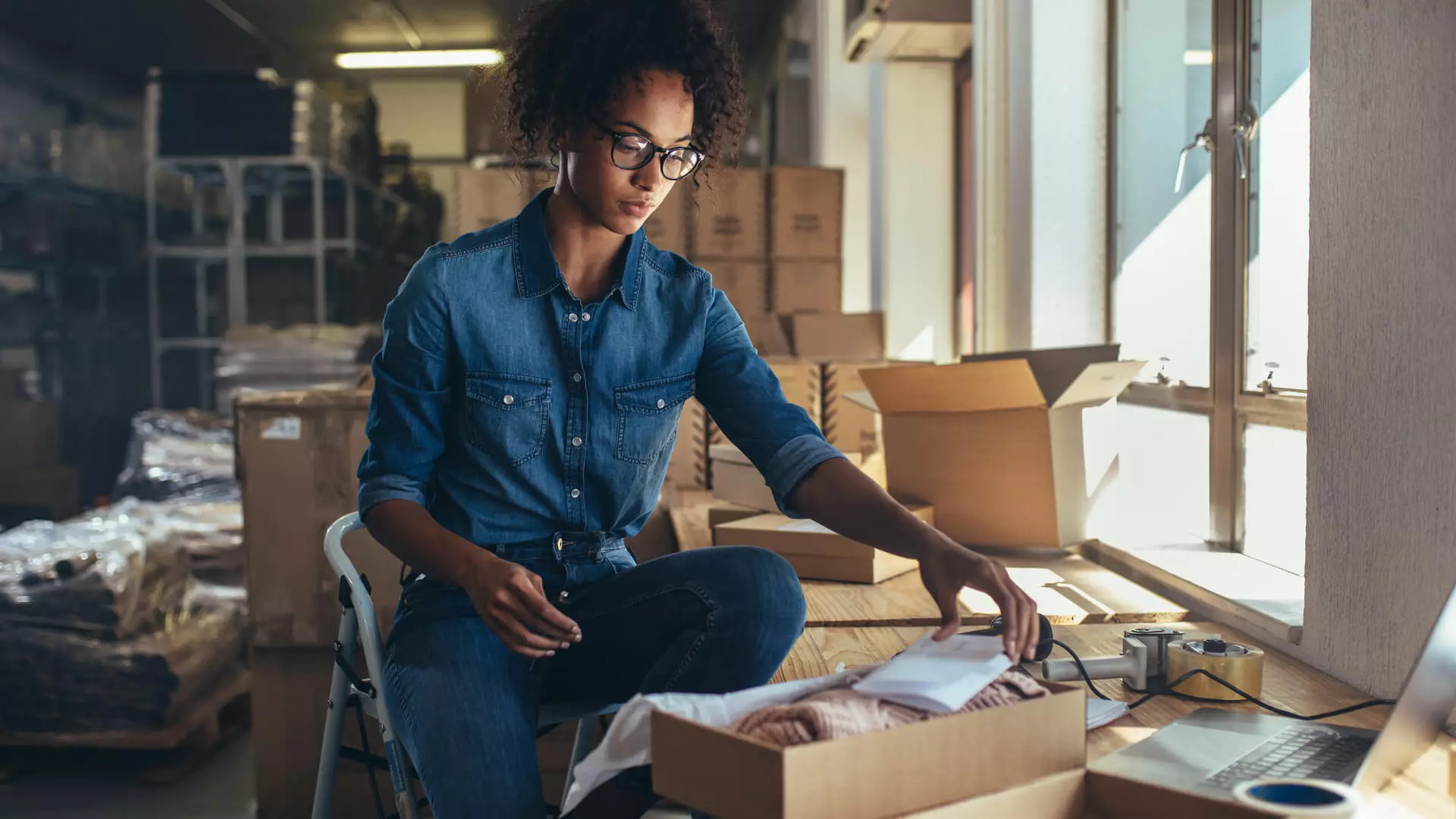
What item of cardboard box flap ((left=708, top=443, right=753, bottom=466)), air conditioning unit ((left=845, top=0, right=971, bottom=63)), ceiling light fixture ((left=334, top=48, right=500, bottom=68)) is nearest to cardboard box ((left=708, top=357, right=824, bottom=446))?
cardboard box flap ((left=708, top=443, right=753, bottom=466))

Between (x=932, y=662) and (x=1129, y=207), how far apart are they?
1.86 m

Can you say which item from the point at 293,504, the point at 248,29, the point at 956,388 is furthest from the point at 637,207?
the point at 248,29

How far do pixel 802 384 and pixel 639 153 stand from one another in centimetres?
221

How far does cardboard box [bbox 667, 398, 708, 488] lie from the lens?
334cm

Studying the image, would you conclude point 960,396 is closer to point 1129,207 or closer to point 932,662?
point 1129,207

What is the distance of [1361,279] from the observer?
1.31m

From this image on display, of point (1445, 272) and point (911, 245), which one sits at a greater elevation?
point (911, 245)

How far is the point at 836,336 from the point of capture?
3.72m

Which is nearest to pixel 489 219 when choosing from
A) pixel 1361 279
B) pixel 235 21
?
pixel 1361 279

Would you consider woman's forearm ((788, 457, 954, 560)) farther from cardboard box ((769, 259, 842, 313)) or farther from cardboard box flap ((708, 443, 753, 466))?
cardboard box ((769, 259, 842, 313))

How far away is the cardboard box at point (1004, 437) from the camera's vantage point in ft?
6.86

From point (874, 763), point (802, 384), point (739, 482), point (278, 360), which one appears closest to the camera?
point (874, 763)

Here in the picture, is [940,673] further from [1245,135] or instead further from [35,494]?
[35,494]

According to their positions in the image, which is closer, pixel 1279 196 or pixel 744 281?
pixel 1279 196
